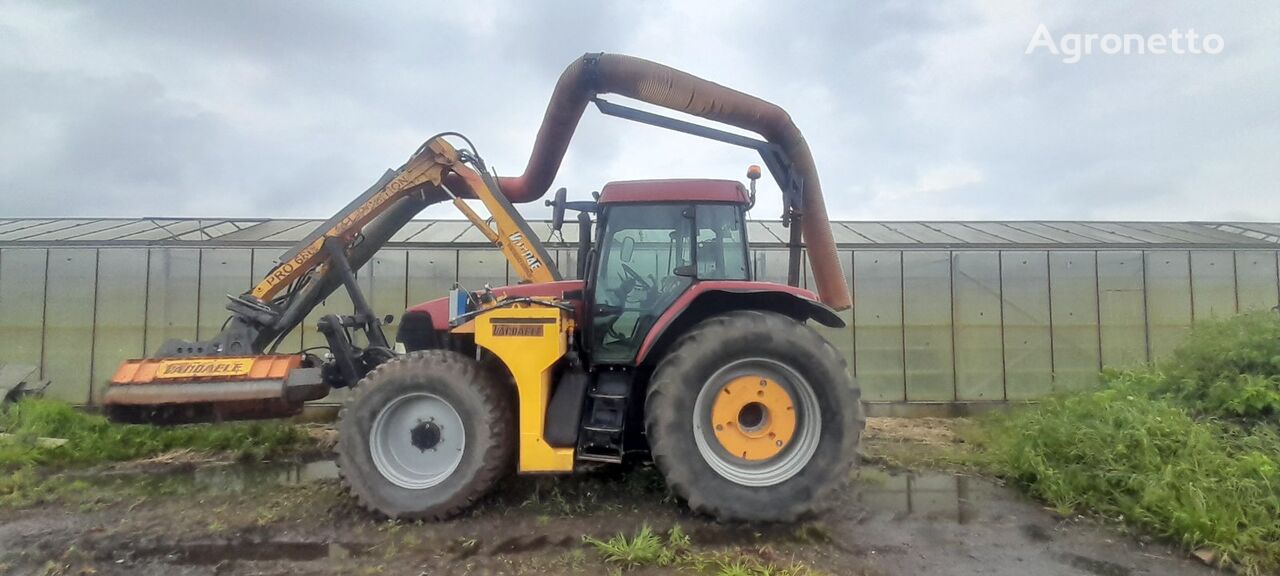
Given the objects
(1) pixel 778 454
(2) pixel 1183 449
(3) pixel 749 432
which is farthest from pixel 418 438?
(2) pixel 1183 449

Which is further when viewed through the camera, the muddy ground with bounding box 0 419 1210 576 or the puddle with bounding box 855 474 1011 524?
the puddle with bounding box 855 474 1011 524

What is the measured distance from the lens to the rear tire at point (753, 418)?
13.1 ft

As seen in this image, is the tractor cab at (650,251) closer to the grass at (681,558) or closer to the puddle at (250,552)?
the grass at (681,558)

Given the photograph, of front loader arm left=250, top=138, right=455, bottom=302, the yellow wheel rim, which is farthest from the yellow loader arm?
the yellow wheel rim

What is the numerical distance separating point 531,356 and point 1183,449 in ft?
14.6

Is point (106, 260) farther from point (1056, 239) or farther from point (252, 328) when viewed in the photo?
point (1056, 239)

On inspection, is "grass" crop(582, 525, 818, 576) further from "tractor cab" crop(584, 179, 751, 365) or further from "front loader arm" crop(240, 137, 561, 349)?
"front loader arm" crop(240, 137, 561, 349)

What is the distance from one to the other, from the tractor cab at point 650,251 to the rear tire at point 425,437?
829 mm

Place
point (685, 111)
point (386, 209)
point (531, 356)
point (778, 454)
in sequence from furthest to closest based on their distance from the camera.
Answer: point (386, 209) → point (685, 111) → point (531, 356) → point (778, 454)

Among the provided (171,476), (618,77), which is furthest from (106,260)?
(618,77)

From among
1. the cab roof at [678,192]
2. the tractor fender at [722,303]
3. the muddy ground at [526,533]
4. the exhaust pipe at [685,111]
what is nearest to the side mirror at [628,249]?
the cab roof at [678,192]

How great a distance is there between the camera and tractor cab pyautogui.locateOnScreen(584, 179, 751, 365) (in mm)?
4492

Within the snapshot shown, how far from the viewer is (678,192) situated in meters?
4.53

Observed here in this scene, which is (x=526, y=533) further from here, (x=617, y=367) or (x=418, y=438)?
(x=617, y=367)
